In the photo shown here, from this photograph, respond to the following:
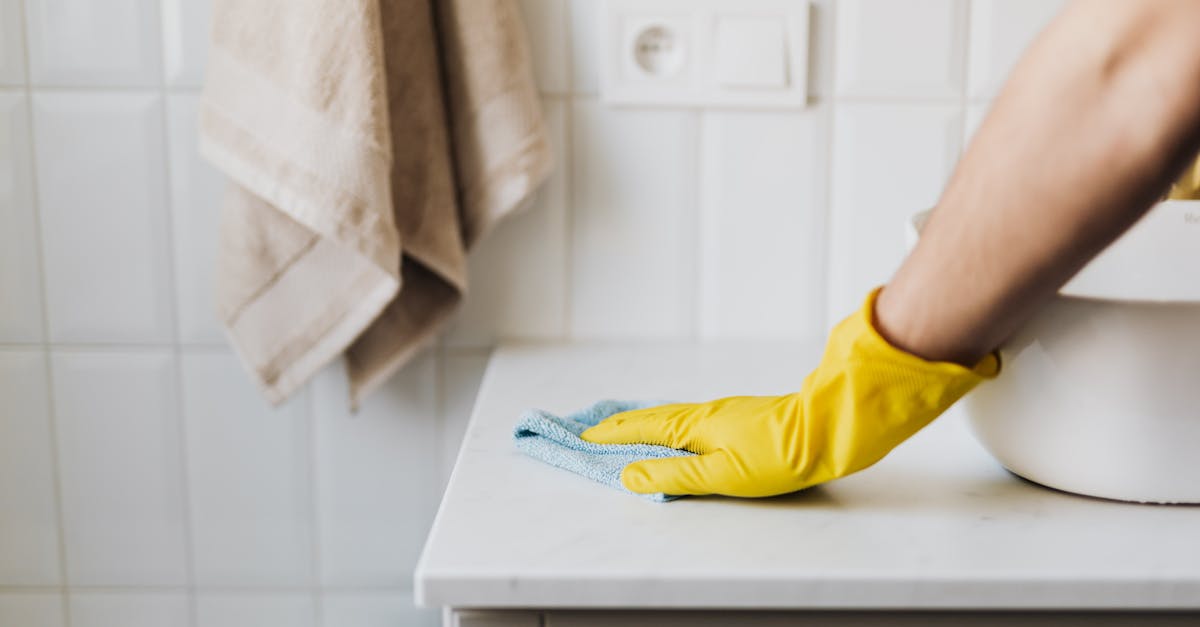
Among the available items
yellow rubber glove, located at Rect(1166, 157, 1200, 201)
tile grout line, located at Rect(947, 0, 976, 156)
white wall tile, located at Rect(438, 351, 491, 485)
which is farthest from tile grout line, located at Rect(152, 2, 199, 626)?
yellow rubber glove, located at Rect(1166, 157, 1200, 201)

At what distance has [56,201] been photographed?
107 centimetres

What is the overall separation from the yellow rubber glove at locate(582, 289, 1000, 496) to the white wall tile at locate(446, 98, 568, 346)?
43cm

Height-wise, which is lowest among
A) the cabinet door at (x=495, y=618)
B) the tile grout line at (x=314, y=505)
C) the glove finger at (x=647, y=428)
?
the tile grout line at (x=314, y=505)

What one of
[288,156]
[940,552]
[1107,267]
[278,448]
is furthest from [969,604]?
[278,448]

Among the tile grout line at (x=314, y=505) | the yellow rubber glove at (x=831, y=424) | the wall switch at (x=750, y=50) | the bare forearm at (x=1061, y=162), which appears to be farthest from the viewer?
the tile grout line at (x=314, y=505)

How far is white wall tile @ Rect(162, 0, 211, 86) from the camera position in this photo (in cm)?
104

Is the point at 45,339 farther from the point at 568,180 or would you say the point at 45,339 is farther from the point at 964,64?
the point at 964,64

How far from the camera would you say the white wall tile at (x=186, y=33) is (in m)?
1.04

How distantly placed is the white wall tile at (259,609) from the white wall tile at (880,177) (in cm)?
62

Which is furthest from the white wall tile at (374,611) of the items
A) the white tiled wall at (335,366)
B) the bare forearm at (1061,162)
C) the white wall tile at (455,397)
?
the bare forearm at (1061,162)

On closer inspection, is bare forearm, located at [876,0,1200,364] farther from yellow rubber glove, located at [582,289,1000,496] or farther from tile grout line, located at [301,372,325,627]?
tile grout line, located at [301,372,325,627]

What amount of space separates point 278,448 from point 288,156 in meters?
0.37

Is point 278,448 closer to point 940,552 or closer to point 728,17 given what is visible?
point 728,17

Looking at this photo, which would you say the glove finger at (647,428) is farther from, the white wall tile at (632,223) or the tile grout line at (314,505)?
the tile grout line at (314,505)
